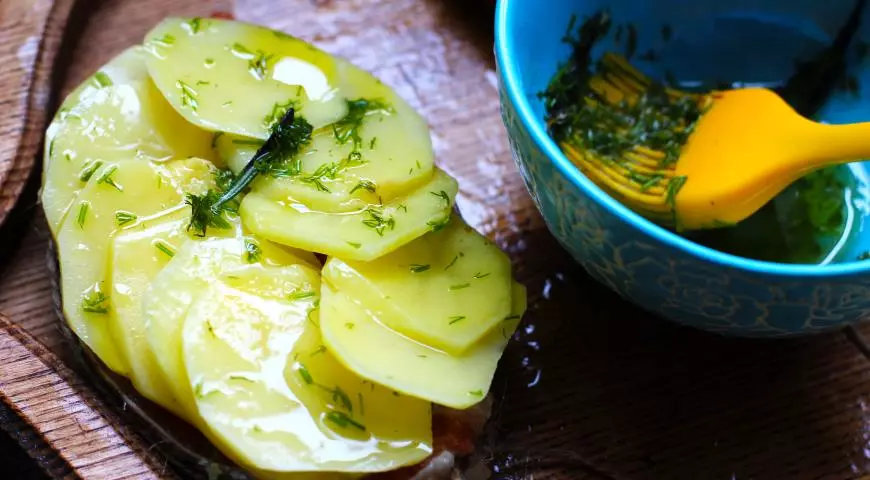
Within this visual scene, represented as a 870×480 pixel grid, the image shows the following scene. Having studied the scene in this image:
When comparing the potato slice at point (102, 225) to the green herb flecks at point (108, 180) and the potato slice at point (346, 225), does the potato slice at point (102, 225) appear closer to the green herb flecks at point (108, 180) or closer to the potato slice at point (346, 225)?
the green herb flecks at point (108, 180)

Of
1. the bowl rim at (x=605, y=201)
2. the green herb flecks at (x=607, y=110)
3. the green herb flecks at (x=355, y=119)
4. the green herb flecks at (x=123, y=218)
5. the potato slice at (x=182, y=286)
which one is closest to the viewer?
the bowl rim at (x=605, y=201)

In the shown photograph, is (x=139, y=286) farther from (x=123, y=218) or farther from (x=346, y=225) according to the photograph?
(x=346, y=225)

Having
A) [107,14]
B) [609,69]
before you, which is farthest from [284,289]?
[107,14]

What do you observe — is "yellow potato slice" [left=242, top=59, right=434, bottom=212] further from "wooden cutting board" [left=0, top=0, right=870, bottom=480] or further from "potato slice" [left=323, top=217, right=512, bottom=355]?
"wooden cutting board" [left=0, top=0, right=870, bottom=480]

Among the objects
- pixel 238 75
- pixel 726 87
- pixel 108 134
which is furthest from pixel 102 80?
pixel 726 87

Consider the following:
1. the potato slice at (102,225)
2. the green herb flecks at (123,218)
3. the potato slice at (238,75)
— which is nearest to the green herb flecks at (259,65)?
the potato slice at (238,75)

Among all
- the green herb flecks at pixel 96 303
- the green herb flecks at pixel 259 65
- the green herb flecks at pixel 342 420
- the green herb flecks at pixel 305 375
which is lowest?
the green herb flecks at pixel 342 420

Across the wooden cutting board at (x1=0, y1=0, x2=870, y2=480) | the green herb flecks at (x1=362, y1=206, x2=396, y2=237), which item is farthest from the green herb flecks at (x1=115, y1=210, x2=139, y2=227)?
the green herb flecks at (x1=362, y1=206, x2=396, y2=237)
